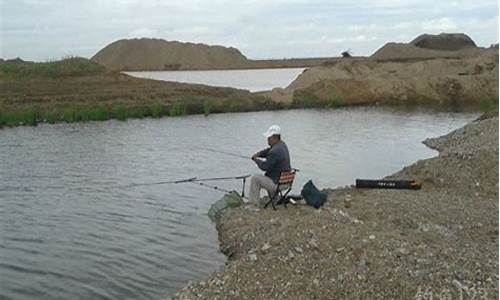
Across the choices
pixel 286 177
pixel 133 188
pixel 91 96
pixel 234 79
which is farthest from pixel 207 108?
pixel 234 79

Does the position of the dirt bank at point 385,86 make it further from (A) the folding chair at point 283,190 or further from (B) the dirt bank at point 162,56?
(B) the dirt bank at point 162,56

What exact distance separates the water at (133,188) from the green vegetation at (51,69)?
739 inches

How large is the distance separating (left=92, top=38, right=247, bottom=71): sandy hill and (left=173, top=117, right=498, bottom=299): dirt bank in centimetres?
13286

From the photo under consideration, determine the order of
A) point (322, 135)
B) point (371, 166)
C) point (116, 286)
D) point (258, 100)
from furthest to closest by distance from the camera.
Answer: point (258, 100), point (322, 135), point (371, 166), point (116, 286)

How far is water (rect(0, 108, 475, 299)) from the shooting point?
10.3 m

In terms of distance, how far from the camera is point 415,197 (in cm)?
1343

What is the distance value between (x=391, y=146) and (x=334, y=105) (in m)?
22.8

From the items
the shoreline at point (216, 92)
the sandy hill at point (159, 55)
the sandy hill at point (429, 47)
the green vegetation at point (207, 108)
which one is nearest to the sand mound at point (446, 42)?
the sandy hill at point (429, 47)

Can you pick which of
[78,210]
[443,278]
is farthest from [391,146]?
[443,278]

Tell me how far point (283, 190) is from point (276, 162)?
81 cm

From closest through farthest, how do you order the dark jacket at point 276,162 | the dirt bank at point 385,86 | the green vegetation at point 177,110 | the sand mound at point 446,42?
the dark jacket at point 276,162
the green vegetation at point 177,110
the dirt bank at point 385,86
the sand mound at point 446,42

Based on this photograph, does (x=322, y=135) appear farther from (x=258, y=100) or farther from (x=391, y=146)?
(x=258, y=100)

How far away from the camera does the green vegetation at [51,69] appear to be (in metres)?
50.8

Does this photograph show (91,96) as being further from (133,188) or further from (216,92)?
(133,188)
